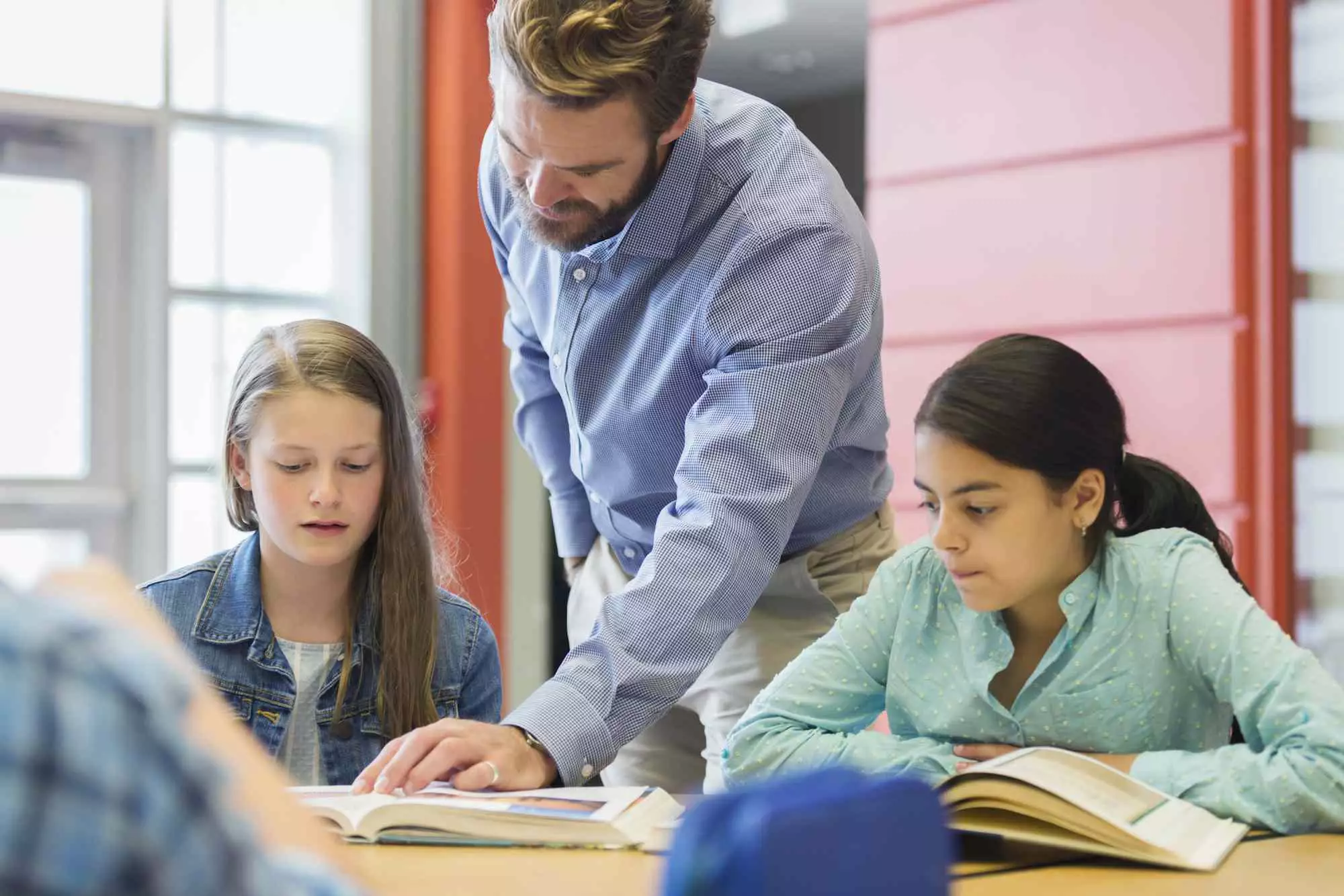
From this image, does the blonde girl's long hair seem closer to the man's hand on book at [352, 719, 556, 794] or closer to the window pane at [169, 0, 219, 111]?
the man's hand on book at [352, 719, 556, 794]

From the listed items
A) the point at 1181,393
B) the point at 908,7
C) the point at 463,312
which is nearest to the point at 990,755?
the point at 1181,393

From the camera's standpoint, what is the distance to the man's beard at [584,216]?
1.67 m

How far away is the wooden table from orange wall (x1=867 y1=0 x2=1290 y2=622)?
5.52 ft

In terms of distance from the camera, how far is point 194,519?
3689 mm

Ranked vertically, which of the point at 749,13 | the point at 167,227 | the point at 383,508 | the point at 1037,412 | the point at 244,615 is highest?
the point at 749,13

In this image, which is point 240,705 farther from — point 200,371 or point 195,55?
point 195,55

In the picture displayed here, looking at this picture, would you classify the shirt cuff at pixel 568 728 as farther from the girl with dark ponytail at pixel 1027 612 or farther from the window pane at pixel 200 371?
the window pane at pixel 200 371

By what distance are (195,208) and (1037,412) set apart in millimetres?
2754

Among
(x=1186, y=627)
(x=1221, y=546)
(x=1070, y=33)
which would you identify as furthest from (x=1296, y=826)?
(x=1070, y=33)

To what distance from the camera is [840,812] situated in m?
0.51

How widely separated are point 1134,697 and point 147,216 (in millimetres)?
2908

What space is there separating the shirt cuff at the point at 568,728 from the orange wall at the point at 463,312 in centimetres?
240

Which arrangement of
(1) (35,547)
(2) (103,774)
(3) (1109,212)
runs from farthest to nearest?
(1) (35,547)
(3) (1109,212)
(2) (103,774)

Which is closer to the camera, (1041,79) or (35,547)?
(1041,79)
